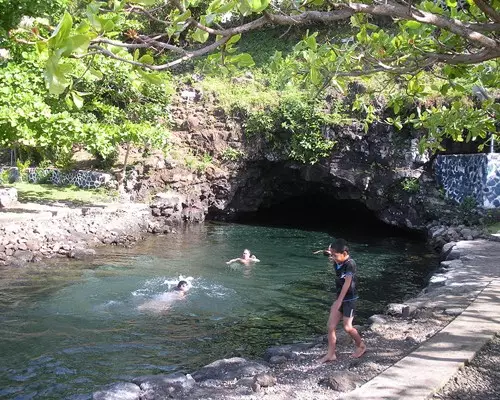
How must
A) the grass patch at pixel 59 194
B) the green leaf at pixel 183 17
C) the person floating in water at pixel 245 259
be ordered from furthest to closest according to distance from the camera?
the grass patch at pixel 59 194 < the person floating in water at pixel 245 259 < the green leaf at pixel 183 17

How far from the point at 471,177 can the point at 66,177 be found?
653 inches

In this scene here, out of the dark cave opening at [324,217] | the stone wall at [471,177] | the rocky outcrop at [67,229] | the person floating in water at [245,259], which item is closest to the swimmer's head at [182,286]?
the person floating in water at [245,259]

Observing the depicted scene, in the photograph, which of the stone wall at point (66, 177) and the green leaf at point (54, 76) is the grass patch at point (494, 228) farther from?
the green leaf at point (54, 76)

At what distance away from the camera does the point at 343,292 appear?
6.33m

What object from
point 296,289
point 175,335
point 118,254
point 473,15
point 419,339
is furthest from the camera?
point 118,254

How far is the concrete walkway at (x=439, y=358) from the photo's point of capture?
503 centimetres

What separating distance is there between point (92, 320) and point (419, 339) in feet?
18.7

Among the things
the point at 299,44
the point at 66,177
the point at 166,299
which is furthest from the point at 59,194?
the point at 299,44

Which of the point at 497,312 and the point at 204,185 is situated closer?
the point at 497,312

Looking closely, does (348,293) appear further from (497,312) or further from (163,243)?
(163,243)

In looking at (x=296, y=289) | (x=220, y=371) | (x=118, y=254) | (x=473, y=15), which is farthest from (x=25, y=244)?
(x=473, y=15)

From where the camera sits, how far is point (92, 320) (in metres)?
9.78

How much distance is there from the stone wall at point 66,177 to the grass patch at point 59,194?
47cm

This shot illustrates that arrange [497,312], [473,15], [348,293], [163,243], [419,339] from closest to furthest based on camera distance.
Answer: [473,15], [348,293], [419,339], [497,312], [163,243]
